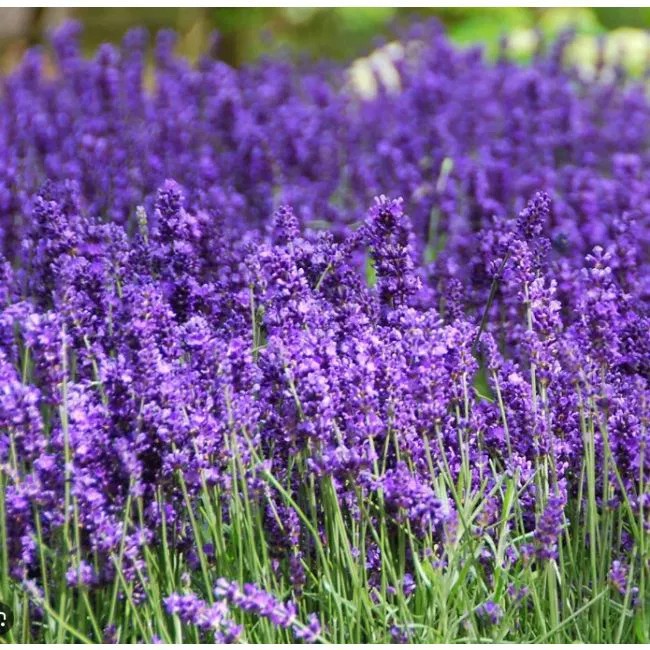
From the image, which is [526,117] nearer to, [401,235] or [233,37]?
[401,235]

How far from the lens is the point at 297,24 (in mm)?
11305

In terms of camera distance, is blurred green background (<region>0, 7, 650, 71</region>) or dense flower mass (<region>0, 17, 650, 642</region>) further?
blurred green background (<region>0, 7, 650, 71</region>)

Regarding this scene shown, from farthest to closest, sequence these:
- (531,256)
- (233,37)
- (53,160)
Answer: (233,37)
(53,160)
(531,256)

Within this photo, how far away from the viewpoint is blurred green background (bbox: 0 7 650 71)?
394 inches

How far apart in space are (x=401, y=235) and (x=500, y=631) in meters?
0.91

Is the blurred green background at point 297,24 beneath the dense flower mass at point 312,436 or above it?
above

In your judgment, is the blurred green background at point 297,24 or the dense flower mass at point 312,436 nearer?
the dense flower mass at point 312,436

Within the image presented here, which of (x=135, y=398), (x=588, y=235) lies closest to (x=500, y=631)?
(x=135, y=398)

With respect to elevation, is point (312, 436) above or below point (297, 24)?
below

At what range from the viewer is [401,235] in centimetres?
272

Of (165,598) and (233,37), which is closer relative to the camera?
(165,598)

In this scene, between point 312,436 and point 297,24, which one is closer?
point 312,436

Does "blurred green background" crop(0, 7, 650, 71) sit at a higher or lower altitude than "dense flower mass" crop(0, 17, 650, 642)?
higher

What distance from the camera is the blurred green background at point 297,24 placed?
10008 mm
